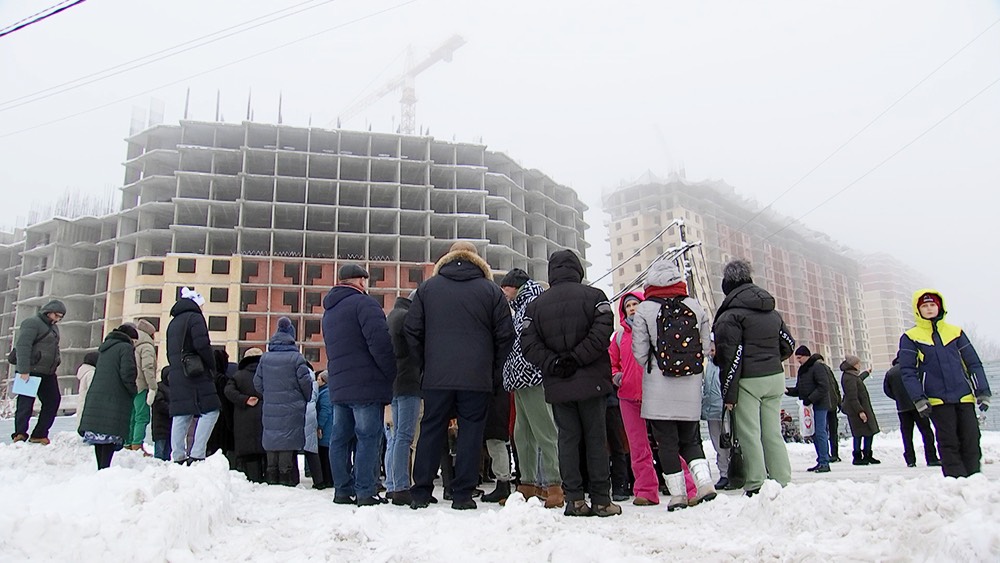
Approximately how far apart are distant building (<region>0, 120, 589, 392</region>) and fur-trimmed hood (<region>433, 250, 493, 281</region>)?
148 feet

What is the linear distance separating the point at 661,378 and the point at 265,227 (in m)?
53.9

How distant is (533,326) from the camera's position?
4.63 m

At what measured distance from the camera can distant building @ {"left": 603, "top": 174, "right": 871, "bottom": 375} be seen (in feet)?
213

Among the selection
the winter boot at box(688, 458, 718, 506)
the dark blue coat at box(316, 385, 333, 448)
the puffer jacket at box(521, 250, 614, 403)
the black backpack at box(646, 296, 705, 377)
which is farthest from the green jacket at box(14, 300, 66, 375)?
the winter boot at box(688, 458, 718, 506)

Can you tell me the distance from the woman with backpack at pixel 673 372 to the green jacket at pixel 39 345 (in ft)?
20.9

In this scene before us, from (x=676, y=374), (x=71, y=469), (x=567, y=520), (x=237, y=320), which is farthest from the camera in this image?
(x=237, y=320)

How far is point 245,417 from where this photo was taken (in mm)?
6543

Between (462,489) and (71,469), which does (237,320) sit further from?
(462,489)

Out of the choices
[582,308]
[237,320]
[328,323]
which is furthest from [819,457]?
[237,320]

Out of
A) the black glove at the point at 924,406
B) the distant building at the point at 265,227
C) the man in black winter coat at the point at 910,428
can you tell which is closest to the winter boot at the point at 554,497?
the black glove at the point at 924,406

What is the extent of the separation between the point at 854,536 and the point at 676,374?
5.79ft

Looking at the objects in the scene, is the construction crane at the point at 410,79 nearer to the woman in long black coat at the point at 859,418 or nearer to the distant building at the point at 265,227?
the distant building at the point at 265,227

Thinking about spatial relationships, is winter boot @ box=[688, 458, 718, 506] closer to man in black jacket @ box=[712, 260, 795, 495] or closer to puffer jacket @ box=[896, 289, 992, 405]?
man in black jacket @ box=[712, 260, 795, 495]

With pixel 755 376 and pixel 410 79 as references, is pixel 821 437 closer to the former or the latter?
pixel 755 376
